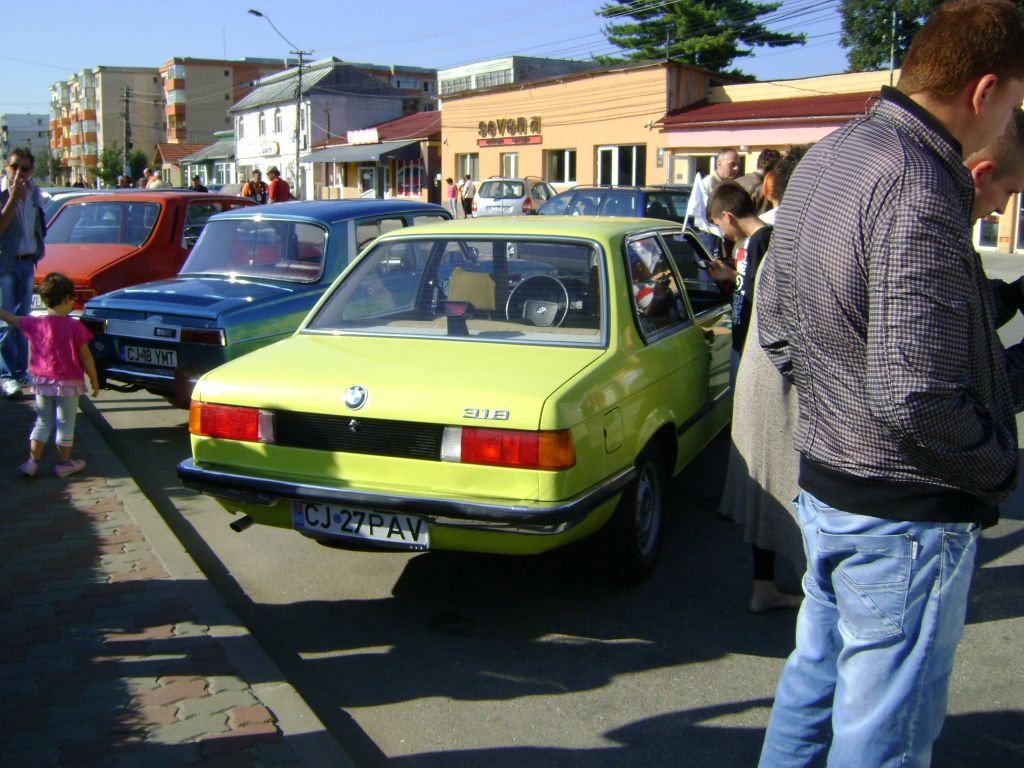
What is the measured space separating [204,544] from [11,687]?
71.4 inches

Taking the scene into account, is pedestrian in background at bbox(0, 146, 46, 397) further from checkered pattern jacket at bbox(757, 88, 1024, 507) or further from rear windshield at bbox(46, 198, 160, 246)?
checkered pattern jacket at bbox(757, 88, 1024, 507)

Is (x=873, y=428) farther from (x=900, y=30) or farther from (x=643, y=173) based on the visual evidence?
(x=900, y=30)

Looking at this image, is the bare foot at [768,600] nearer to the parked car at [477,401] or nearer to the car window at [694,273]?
the parked car at [477,401]

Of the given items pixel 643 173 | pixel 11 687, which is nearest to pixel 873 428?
pixel 11 687

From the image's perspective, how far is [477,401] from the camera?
369cm

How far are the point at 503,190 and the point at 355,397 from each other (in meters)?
23.4

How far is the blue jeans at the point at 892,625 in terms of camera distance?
76.5 inches

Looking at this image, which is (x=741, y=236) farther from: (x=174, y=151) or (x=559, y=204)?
(x=174, y=151)

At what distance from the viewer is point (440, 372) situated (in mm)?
3945

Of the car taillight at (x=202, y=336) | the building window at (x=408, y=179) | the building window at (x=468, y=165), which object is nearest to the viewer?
the car taillight at (x=202, y=336)

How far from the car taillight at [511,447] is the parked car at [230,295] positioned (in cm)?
306

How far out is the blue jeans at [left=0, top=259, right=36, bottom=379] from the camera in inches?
319

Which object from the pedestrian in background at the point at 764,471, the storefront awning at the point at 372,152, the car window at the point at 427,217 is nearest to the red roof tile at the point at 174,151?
the storefront awning at the point at 372,152

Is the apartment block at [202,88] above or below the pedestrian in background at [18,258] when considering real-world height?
above
